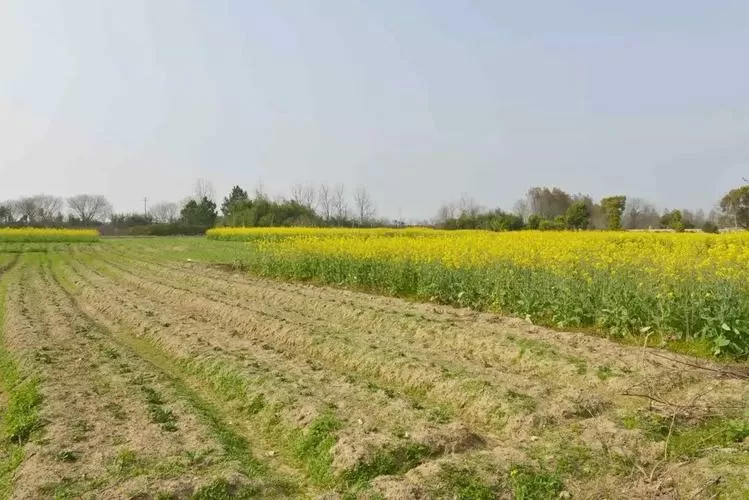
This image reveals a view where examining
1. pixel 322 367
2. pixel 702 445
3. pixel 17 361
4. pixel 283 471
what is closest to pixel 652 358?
pixel 702 445

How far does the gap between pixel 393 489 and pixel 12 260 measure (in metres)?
33.1

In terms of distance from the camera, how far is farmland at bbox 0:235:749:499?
4766 mm

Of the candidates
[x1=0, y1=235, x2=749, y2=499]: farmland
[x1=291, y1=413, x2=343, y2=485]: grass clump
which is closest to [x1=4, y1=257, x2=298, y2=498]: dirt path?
[x1=0, y1=235, x2=749, y2=499]: farmland

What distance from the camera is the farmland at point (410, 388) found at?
477 cm

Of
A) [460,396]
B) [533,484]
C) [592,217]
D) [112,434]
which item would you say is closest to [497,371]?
[460,396]

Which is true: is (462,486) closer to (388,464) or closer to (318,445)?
(388,464)

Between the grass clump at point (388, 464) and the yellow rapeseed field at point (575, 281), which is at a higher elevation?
the yellow rapeseed field at point (575, 281)

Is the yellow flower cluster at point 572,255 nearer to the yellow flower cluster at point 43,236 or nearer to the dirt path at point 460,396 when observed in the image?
the dirt path at point 460,396

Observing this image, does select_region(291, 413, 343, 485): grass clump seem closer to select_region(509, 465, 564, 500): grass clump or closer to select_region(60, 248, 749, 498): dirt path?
select_region(60, 248, 749, 498): dirt path

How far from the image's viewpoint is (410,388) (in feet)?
24.6

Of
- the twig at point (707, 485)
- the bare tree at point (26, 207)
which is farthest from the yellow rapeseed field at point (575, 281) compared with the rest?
the bare tree at point (26, 207)

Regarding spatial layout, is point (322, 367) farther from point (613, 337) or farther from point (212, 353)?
point (613, 337)

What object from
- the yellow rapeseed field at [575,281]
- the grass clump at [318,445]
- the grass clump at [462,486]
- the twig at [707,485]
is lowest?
the grass clump at [318,445]

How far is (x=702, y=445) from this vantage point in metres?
5.05
